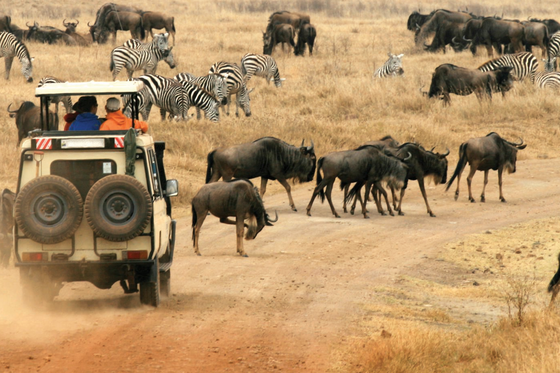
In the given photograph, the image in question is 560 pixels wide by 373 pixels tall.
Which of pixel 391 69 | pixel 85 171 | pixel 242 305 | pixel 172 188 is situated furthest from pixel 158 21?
pixel 85 171

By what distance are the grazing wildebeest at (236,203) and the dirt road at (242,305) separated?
0.52 meters

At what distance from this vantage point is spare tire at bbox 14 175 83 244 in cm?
806

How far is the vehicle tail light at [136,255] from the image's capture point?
8.34 m

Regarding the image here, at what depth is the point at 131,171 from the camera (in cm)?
837

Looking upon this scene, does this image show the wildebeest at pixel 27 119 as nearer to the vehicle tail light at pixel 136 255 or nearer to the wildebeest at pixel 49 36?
the vehicle tail light at pixel 136 255

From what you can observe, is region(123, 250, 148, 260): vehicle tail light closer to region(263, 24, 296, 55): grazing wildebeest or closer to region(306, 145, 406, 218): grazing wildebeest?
region(306, 145, 406, 218): grazing wildebeest

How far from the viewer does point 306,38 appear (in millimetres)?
41031

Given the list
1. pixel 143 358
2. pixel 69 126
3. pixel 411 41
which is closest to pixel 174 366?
pixel 143 358

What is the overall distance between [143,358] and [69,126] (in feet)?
10.5

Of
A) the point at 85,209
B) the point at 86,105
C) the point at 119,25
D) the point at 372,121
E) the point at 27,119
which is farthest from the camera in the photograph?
the point at 119,25

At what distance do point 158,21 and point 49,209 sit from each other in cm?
3525

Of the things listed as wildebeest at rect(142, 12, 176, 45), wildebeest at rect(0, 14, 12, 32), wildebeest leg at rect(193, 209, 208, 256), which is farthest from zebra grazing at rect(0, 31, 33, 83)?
wildebeest leg at rect(193, 209, 208, 256)

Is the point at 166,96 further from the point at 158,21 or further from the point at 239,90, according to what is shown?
the point at 158,21

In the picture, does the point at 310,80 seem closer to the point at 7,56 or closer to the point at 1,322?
the point at 7,56
